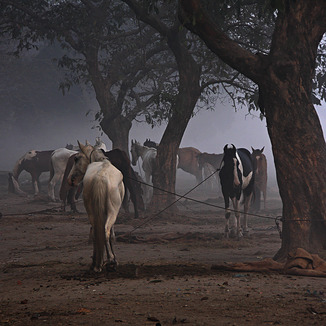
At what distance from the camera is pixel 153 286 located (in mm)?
6027

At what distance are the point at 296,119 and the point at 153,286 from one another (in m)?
3.79

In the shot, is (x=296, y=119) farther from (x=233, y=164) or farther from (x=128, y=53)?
(x=128, y=53)

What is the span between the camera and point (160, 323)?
4.34 metres

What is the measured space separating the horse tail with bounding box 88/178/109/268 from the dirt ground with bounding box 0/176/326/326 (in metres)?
0.33

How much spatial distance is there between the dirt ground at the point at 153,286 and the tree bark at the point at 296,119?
49.8 inches

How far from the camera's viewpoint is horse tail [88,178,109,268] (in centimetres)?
688

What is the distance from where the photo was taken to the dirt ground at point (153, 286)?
4.60 metres

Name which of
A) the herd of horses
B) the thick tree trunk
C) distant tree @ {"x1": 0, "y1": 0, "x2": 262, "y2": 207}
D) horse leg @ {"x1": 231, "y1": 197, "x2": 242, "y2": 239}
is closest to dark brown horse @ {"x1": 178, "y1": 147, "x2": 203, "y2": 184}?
distant tree @ {"x1": 0, "y1": 0, "x2": 262, "y2": 207}

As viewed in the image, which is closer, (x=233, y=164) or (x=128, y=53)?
(x=233, y=164)

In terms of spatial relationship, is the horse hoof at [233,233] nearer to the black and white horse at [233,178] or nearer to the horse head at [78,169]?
the black and white horse at [233,178]

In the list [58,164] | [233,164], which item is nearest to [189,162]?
[58,164]

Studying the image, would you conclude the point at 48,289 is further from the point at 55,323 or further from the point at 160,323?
the point at 160,323

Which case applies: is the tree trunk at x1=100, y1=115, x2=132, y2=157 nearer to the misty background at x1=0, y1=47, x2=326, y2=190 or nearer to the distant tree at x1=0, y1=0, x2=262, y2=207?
the distant tree at x1=0, y1=0, x2=262, y2=207

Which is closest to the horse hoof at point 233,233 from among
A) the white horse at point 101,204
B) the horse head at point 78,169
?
the horse head at point 78,169
